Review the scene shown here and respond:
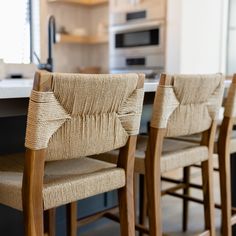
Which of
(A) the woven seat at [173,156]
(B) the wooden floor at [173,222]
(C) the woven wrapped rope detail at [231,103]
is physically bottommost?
(B) the wooden floor at [173,222]

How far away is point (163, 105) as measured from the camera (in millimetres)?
1421

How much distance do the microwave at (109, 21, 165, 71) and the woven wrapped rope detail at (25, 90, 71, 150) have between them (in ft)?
9.73

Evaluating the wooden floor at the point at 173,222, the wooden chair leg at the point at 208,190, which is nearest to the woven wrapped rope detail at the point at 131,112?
the wooden chair leg at the point at 208,190

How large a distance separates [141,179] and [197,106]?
1051mm

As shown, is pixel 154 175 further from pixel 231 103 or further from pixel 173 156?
pixel 231 103

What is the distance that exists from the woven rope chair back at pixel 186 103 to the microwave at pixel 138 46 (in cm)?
233

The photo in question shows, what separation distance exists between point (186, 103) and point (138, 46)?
282 cm

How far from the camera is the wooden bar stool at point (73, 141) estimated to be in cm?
104

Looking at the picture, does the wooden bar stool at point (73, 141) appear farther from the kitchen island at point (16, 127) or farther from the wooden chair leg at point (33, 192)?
the kitchen island at point (16, 127)

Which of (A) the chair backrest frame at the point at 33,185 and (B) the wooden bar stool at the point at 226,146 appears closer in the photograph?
(A) the chair backrest frame at the point at 33,185

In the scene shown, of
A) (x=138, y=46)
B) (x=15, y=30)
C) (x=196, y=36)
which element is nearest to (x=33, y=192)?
(x=15, y=30)

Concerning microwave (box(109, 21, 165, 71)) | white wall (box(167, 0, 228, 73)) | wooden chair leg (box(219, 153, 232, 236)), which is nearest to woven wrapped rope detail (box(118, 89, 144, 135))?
wooden chair leg (box(219, 153, 232, 236))

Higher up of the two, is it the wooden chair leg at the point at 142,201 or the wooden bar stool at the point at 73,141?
the wooden bar stool at the point at 73,141

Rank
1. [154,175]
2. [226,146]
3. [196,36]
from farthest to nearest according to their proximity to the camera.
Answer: [196,36] < [226,146] < [154,175]
